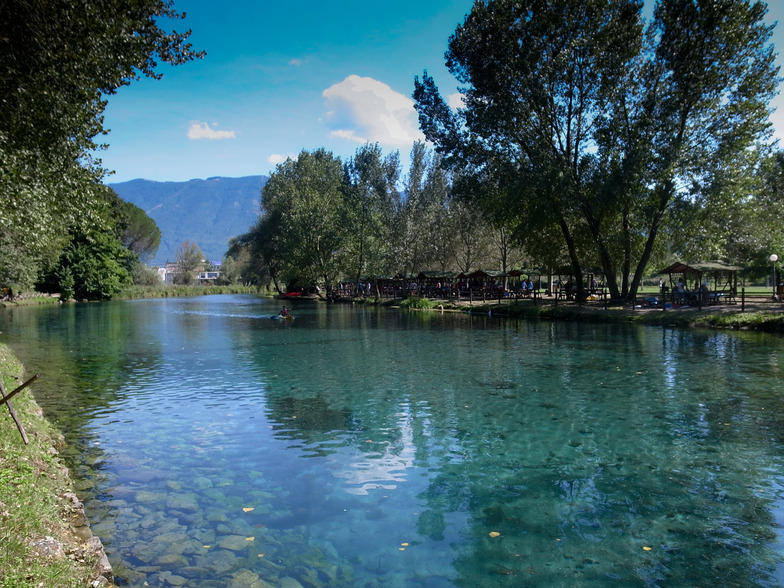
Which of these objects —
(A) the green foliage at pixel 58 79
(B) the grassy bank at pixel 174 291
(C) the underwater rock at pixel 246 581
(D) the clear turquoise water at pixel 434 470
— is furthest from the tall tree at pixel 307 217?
(C) the underwater rock at pixel 246 581

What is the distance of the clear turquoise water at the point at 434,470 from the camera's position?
259 inches

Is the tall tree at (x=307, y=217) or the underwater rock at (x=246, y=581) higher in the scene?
the tall tree at (x=307, y=217)

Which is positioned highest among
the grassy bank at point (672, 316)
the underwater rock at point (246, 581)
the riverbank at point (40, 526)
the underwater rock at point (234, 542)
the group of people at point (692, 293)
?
the group of people at point (692, 293)

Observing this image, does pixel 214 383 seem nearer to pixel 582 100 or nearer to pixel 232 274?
pixel 582 100

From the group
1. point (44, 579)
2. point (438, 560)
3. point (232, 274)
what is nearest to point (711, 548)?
point (438, 560)

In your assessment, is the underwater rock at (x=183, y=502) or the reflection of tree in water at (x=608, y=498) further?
the underwater rock at (x=183, y=502)

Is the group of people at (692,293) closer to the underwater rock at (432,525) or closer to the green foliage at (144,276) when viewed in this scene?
the underwater rock at (432,525)

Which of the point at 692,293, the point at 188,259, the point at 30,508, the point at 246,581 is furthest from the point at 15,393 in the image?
the point at 188,259

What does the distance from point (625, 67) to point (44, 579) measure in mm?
38928

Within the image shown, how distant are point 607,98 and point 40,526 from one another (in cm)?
3806

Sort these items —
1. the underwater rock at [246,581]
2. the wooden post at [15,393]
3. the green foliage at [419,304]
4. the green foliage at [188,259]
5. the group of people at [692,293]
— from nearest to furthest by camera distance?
1. the wooden post at [15,393]
2. the underwater rock at [246,581]
3. the group of people at [692,293]
4. the green foliage at [419,304]
5. the green foliage at [188,259]

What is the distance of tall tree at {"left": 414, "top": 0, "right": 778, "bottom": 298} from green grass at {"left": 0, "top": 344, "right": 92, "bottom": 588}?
109 feet

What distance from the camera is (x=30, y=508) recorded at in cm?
609

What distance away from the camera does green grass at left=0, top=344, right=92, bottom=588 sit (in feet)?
15.6
